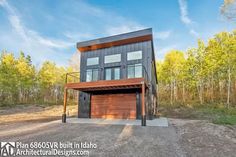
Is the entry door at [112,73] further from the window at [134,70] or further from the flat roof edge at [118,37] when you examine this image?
the flat roof edge at [118,37]

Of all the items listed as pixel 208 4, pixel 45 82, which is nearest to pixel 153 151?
pixel 208 4

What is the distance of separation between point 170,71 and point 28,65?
26.0 metres

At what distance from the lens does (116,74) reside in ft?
35.6

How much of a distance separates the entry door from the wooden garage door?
1.38 meters

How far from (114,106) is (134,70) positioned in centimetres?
308

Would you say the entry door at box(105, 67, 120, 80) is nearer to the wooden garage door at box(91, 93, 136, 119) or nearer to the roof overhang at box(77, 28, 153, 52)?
the wooden garage door at box(91, 93, 136, 119)

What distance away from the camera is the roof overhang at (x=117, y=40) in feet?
32.3

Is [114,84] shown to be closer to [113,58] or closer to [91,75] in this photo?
[113,58]

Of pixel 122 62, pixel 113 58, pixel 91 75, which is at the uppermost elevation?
pixel 113 58

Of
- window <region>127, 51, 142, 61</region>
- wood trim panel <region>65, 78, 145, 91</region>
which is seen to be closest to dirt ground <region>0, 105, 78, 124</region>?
wood trim panel <region>65, 78, 145, 91</region>

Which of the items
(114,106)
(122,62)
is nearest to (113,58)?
(122,62)

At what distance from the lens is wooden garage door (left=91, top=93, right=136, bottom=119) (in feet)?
33.9

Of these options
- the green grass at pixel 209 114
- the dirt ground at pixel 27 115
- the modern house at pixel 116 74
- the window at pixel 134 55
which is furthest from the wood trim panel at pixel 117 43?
the green grass at pixel 209 114

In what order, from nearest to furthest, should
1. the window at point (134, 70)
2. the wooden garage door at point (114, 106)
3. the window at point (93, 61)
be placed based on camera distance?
1. the window at point (134, 70)
2. the wooden garage door at point (114, 106)
3. the window at point (93, 61)
